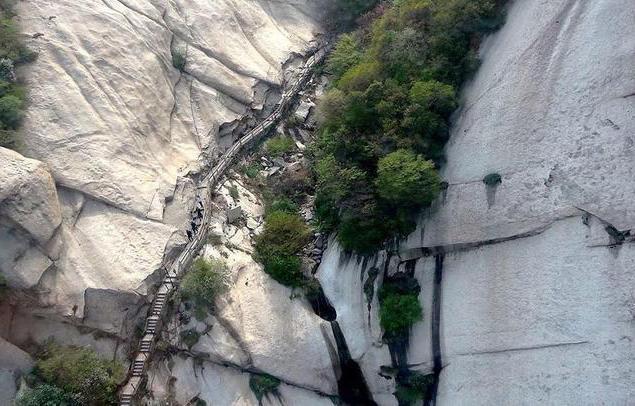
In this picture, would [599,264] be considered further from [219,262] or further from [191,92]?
[191,92]

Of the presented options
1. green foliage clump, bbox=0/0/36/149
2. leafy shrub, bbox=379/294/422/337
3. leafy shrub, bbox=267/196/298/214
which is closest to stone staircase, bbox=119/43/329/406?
leafy shrub, bbox=267/196/298/214

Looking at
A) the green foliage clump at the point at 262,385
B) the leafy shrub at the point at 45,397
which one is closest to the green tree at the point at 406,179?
the green foliage clump at the point at 262,385

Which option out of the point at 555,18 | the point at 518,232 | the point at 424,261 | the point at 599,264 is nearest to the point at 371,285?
the point at 424,261

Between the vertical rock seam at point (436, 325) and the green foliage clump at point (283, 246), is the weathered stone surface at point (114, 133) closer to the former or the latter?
the green foliage clump at point (283, 246)

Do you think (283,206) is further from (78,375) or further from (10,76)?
(10,76)

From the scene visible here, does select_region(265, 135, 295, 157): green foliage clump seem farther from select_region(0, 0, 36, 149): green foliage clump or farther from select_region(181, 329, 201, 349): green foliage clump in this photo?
select_region(0, 0, 36, 149): green foliage clump

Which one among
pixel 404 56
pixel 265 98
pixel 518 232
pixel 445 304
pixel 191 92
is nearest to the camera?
pixel 518 232
